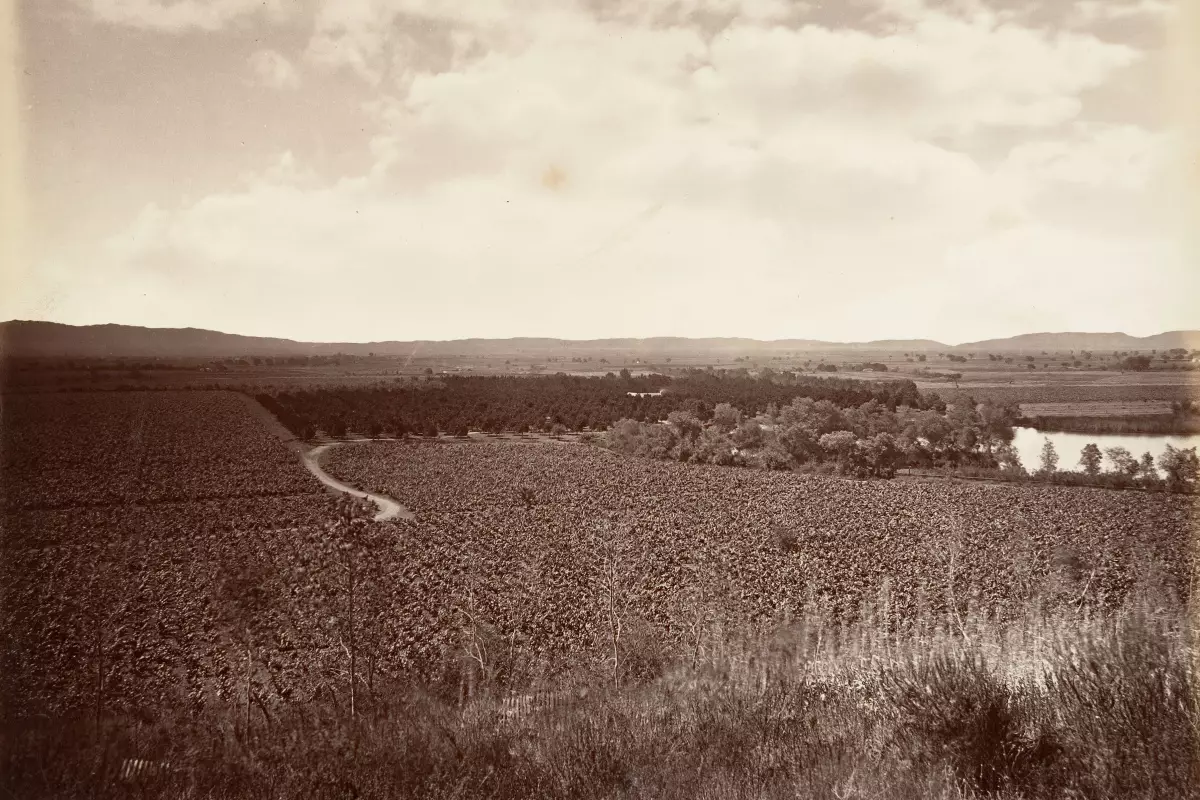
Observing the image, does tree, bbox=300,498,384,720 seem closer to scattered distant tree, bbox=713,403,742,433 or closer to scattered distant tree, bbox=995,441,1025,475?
scattered distant tree, bbox=713,403,742,433

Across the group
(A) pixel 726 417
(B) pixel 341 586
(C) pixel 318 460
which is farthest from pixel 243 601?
(A) pixel 726 417

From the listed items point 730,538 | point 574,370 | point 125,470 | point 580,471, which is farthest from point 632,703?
point 574,370

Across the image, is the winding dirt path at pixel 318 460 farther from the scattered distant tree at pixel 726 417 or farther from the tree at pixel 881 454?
the tree at pixel 881 454

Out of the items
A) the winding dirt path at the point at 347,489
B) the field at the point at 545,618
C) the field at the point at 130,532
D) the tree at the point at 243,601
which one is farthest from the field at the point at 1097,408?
the field at the point at 130,532

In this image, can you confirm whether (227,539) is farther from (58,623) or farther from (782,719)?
(782,719)

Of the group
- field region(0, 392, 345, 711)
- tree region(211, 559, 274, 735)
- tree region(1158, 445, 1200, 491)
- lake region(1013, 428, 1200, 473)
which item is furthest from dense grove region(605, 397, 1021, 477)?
tree region(211, 559, 274, 735)
